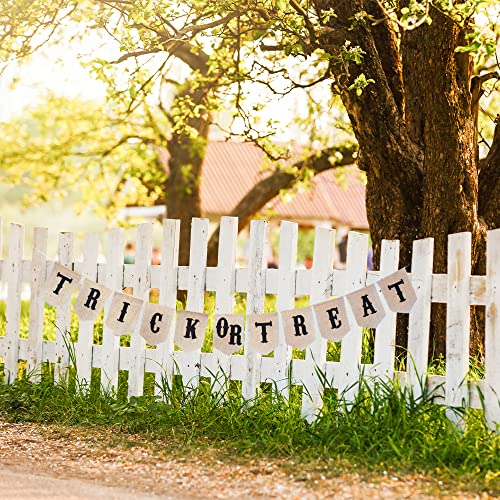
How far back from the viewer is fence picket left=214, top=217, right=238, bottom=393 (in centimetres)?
673

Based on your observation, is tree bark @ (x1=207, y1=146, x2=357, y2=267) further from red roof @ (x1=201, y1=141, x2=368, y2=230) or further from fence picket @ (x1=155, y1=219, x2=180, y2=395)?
red roof @ (x1=201, y1=141, x2=368, y2=230)

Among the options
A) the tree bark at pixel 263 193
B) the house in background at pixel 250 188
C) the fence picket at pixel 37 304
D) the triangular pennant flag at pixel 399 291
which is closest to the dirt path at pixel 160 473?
the fence picket at pixel 37 304

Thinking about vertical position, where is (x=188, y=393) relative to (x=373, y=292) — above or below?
below

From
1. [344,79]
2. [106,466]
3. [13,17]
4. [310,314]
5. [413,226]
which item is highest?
[13,17]

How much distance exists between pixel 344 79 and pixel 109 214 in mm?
14100

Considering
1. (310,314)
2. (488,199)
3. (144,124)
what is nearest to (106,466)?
(310,314)

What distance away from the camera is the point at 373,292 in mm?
6223

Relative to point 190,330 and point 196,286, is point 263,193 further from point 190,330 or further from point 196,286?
point 190,330

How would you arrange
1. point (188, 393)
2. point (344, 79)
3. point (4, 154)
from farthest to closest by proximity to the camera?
1. point (4, 154)
2. point (344, 79)
3. point (188, 393)

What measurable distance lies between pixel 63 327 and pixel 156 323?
923 mm

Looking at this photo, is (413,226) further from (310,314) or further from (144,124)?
(144,124)

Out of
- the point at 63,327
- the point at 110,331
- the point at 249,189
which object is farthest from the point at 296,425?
the point at 249,189

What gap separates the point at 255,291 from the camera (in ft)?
21.9

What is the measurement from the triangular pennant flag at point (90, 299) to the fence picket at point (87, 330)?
0.07 metres
